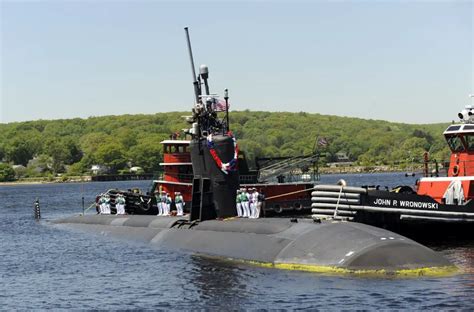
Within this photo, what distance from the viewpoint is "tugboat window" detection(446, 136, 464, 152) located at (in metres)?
39.6

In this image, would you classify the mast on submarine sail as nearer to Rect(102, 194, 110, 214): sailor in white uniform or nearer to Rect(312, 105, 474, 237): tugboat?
Rect(312, 105, 474, 237): tugboat

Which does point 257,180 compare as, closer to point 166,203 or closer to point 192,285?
point 166,203

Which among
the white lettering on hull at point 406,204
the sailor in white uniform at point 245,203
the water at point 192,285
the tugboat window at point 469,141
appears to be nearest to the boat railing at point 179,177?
the water at point 192,285

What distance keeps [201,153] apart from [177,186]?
829 inches

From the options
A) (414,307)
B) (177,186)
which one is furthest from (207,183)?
(177,186)

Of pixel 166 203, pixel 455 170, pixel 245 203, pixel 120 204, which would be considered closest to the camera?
pixel 245 203

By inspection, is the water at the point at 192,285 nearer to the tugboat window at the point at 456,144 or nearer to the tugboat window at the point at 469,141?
the tugboat window at the point at 469,141

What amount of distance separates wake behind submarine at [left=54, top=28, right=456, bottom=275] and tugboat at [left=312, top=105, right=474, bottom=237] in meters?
2.81

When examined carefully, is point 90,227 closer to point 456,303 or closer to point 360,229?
point 360,229

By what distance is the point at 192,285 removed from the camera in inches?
1070

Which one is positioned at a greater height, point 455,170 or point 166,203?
point 455,170

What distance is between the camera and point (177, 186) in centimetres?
5631

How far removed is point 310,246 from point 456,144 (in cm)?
1551

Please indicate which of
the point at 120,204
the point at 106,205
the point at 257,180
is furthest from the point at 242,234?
the point at 257,180
